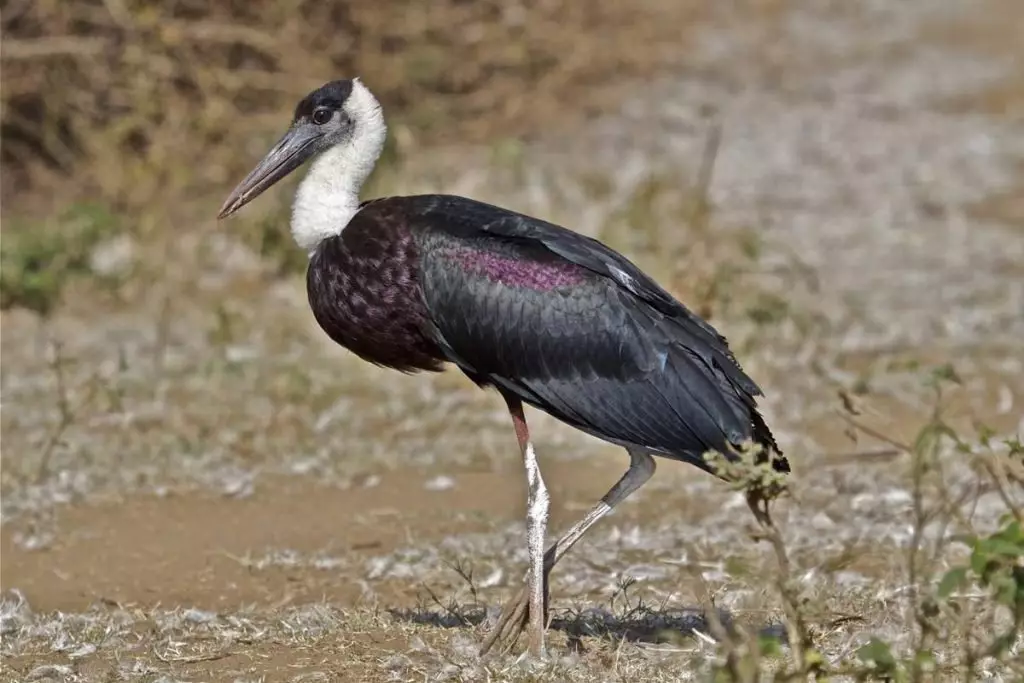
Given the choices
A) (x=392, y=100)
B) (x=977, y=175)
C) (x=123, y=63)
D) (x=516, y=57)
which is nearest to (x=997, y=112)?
(x=977, y=175)

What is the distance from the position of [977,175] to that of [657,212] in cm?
303

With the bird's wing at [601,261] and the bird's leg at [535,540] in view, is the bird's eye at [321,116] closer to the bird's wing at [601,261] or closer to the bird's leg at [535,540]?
the bird's wing at [601,261]

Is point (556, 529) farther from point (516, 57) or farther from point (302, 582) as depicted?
point (516, 57)

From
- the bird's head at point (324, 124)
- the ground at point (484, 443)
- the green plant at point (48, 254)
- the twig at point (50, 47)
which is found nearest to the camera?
the ground at point (484, 443)

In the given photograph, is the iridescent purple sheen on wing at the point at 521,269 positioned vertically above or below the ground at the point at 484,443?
above

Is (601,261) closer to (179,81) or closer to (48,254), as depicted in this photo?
(48,254)

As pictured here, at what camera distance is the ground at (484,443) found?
16.1 feet

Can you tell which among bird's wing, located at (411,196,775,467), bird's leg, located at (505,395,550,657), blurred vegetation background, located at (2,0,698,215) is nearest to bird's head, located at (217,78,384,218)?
bird's wing, located at (411,196,775,467)

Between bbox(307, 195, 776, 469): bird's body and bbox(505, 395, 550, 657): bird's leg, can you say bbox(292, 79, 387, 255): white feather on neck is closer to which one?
bbox(307, 195, 776, 469): bird's body

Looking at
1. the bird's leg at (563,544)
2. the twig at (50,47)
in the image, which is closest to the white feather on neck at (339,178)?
the bird's leg at (563,544)

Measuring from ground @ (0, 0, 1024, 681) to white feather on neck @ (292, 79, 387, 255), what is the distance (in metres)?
1.07

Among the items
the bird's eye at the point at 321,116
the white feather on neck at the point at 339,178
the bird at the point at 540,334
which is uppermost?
the bird's eye at the point at 321,116

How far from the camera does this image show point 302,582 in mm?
5863

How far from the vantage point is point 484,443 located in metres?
7.21
